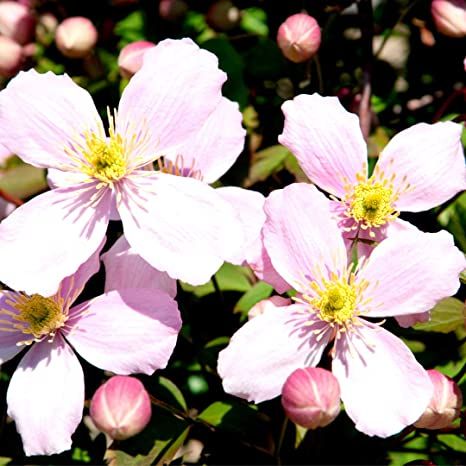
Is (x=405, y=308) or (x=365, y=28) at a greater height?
(x=365, y=28)

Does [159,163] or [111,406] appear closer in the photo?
[111,406]

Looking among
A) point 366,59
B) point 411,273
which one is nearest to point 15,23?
point 366,59

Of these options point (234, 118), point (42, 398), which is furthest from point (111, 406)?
point (234, 118)

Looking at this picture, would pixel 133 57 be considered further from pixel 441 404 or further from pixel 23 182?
pixel 441 404

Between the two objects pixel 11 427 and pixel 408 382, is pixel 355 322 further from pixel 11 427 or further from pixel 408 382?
pixel 11 427

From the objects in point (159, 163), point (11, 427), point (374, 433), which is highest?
point (159, 163)
